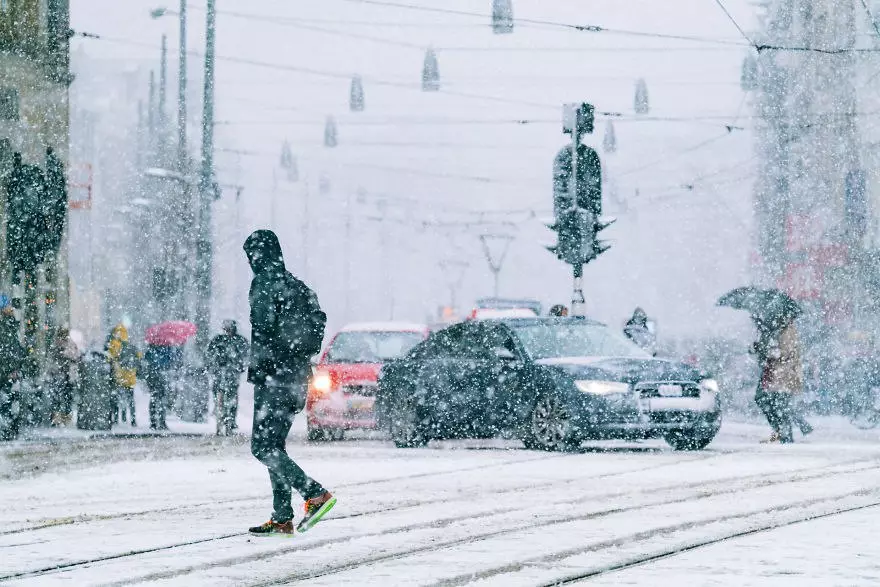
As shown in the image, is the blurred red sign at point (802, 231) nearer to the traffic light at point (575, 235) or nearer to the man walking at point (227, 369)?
the man walking at point (227, 369)

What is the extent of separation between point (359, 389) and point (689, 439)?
4.48 metres

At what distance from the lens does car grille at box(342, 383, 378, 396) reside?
2117 centimetres

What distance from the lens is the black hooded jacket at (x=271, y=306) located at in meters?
9.50

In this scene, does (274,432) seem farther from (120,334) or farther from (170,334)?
(170,334)

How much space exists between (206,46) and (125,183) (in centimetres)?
7129

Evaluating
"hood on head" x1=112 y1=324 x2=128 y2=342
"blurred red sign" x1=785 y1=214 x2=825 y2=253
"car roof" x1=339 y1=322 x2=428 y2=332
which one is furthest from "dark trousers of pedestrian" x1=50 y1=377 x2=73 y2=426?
"blurred red sign" x1=785 y1=214 x2=825 y2=253

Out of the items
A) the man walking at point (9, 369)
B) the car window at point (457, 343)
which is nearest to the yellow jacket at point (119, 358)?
the man walking at point (9, 369)

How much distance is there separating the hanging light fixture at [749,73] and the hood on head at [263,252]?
1230 inches

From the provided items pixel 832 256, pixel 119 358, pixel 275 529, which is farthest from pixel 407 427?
pixel 832 256

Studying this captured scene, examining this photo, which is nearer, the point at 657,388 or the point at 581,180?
the point at 657,388

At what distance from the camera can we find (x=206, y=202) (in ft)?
103

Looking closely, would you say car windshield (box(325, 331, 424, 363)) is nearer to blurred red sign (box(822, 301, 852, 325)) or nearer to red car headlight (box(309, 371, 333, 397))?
red car headlight (box(309, 371, 333, 397))

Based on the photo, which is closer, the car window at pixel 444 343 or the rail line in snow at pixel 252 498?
the rail line in snow at pixel 252 498

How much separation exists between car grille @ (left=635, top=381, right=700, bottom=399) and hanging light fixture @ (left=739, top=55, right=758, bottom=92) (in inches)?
876
